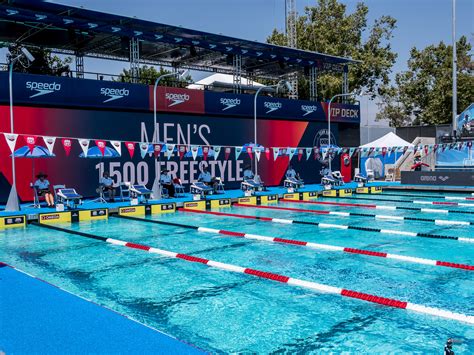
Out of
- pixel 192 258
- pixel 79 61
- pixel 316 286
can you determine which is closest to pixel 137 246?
pixel 192 258

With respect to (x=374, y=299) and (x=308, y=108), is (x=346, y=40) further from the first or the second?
(x=374, y=299)

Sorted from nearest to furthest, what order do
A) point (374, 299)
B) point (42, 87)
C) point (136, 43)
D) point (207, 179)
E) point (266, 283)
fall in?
point (374, 299)
point (266, 283)
point (42, 87)
point (207, 179)
point (136, 43)

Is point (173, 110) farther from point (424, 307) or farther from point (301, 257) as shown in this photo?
point (424, 307)

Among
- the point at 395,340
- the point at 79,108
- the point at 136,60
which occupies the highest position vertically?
the point at 136,60

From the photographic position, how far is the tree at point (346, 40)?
42.2m

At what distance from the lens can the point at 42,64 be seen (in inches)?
1169

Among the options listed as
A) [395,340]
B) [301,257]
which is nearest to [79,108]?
[301,257]

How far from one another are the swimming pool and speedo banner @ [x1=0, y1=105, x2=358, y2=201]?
5915 mm

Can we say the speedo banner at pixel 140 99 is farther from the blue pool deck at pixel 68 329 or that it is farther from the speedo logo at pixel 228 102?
the blue pool deck at pixel 68 329

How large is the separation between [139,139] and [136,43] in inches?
168

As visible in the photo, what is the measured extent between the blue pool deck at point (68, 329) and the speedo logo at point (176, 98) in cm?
1581

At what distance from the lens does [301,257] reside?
929cm

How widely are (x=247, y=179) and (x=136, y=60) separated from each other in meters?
7.43

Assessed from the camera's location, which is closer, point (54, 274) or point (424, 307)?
point (424, 307)
